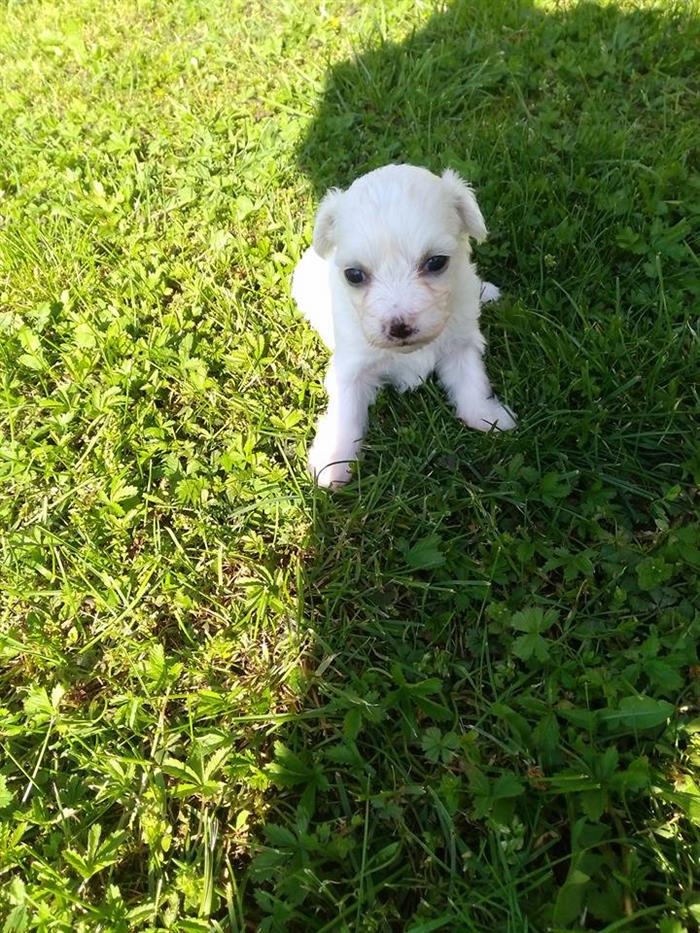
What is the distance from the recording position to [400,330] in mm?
2154

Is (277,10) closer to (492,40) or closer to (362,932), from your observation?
(492,40)

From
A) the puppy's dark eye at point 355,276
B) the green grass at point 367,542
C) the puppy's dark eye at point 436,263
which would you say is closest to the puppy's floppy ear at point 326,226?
the puppy's dark eye at point 355,276

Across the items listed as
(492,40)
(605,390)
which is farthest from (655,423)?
(492,40)

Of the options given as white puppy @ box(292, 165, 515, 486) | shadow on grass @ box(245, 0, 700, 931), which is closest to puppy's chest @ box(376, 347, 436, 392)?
white puppy @ box(292, 165, 515, 486)

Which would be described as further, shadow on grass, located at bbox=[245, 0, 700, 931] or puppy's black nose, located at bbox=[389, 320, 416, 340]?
puppy's black nose, located at bbox=[389, 320, 416, 340]

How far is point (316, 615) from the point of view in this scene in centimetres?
219

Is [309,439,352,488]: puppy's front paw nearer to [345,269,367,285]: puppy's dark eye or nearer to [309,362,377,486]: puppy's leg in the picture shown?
[309,362,377,486]: puppy's leg

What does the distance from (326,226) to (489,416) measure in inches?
38.0

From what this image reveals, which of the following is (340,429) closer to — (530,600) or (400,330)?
(400,330)

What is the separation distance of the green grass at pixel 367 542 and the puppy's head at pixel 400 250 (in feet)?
1.62

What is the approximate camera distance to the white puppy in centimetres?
215

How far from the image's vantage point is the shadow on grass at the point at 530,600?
1616 millimetres

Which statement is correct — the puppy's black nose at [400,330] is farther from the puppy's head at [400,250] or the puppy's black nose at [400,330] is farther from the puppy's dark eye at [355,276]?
the puppy's dark eye at [355,276]

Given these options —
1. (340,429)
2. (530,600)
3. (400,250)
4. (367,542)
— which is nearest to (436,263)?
(400,250)
